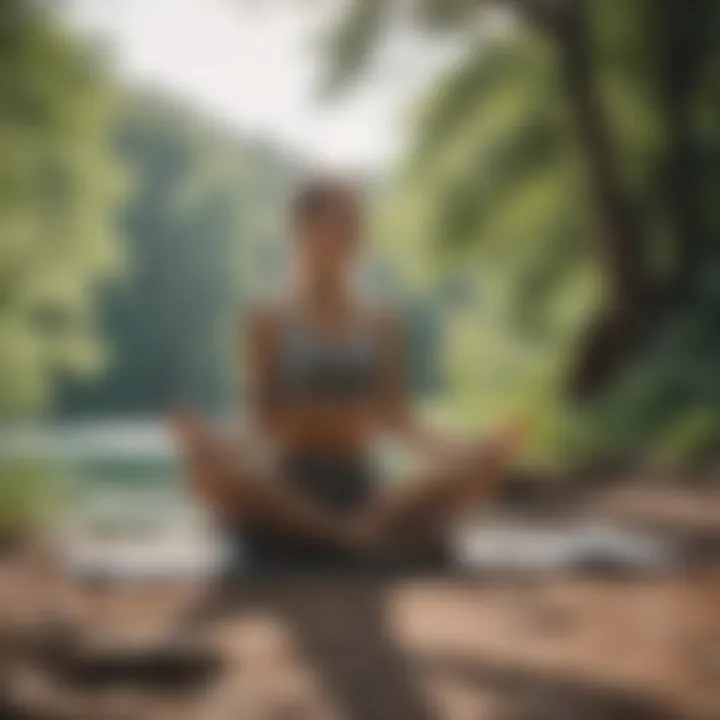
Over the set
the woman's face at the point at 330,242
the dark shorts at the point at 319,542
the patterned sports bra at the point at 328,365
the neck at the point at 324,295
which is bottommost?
the dark shorts at the point at 319,542

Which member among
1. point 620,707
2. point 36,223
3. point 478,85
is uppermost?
point 478,85

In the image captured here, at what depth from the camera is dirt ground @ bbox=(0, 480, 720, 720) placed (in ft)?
2.91

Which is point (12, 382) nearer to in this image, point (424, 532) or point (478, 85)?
point (424, 532)

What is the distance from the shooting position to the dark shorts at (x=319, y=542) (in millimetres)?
984

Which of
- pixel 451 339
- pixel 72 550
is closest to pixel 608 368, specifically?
pixel 451 339

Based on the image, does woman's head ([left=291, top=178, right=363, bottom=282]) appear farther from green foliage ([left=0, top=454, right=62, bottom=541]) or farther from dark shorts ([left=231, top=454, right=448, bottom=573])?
green foliage ([left=0, top=454, right=62, bottom=541])

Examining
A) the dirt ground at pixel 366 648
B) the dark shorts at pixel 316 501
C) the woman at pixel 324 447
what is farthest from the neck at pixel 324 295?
the dirt ground at pixel 366 648

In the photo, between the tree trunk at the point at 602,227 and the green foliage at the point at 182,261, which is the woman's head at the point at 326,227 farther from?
the tree trunk at the point at 602,227

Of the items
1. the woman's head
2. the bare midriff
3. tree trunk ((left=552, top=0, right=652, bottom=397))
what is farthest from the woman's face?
tree trunk ((left=552, top=0, right=652, bottom=397))

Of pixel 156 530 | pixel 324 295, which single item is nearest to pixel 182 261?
pixel 324 295

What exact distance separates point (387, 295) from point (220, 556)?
269 mm

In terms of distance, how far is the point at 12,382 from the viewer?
1.02 m

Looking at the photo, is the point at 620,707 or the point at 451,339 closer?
the point at 620,707

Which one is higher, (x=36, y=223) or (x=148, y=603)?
(x=36, y=223)
